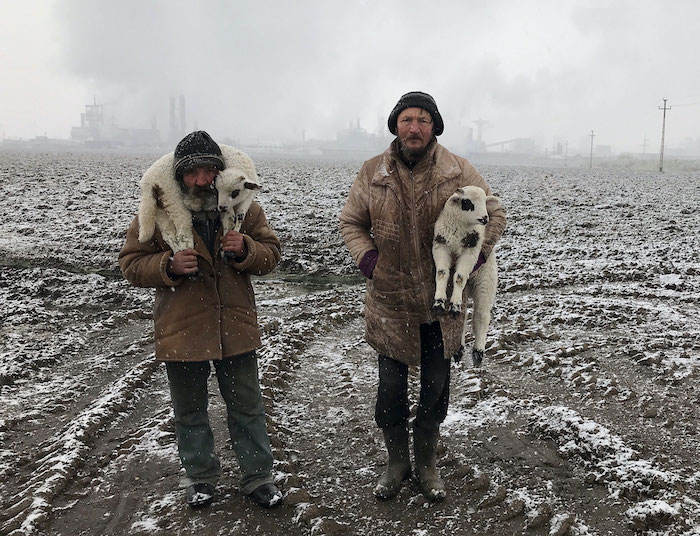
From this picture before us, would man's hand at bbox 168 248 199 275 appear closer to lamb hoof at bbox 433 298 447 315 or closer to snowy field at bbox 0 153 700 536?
lamb hoof at bbox 433 298 447 315

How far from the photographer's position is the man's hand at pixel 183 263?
2922 millimetres

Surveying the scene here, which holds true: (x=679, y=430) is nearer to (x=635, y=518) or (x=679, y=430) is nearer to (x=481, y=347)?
(x=635, y=518)

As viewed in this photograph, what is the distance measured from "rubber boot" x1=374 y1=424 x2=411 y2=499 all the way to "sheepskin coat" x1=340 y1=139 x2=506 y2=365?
0.54 meters

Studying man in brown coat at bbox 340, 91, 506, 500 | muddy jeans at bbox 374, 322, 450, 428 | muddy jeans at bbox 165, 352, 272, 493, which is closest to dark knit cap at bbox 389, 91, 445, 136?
man in brown coat at bbox 340, 91, 506, 500

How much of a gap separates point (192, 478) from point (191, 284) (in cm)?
117

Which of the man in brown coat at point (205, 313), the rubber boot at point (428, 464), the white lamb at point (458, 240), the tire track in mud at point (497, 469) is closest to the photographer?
the white lamb at point (458, 240)

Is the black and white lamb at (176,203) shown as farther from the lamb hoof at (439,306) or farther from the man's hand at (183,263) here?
the lamb hoof at (439,306)

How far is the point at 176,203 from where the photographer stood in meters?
2.96

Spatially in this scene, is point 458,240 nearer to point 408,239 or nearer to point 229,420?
point 408,239

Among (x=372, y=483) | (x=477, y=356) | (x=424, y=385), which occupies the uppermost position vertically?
(x=477, y=356)

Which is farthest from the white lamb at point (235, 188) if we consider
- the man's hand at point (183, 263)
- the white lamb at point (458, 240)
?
the white lamb at point (458, 240)

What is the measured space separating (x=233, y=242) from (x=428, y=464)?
1.75 m

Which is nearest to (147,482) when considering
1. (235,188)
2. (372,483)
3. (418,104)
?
(372,483)

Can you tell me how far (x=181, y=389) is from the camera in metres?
3.18
